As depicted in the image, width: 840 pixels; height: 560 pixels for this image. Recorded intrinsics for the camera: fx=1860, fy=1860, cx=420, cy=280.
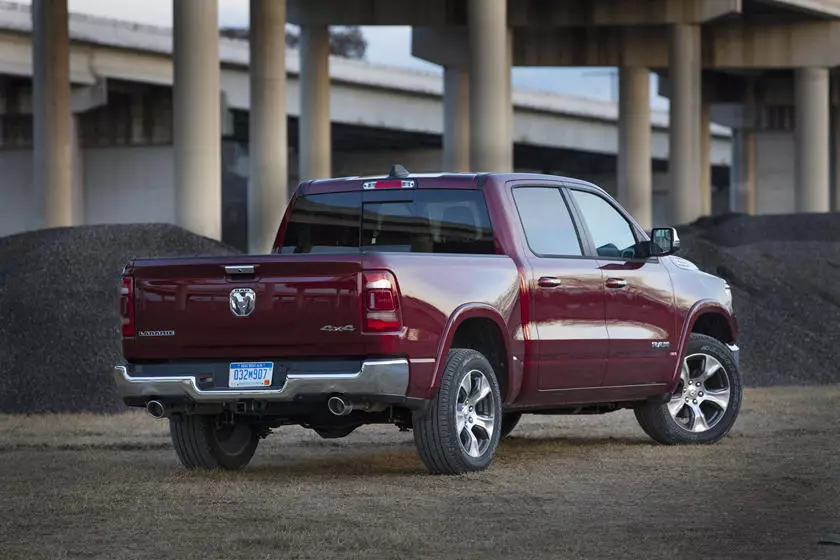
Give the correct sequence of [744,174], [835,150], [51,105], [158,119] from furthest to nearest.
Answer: [744,174] → [835,150] → [158,119] → [51,105]

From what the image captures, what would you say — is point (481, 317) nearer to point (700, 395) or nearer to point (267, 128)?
point (700, 395)

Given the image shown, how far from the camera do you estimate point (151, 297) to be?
11.4 m

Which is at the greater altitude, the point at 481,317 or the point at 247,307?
the point at 247,307

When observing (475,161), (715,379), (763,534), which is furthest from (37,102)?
(763,534)

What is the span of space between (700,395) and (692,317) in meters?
0.65

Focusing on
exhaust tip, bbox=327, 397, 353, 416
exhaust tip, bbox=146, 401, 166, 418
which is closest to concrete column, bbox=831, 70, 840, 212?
exhaust tip, bbox=146, 401, 166, 418

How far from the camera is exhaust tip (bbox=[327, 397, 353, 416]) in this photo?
10766mm

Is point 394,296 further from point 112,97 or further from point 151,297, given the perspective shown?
point 112,97

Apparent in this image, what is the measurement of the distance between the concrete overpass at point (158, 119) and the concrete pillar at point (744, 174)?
11260mm

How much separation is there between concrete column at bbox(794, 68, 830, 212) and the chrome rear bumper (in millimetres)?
62032

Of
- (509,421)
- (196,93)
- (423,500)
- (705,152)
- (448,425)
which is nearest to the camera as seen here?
(423,500)

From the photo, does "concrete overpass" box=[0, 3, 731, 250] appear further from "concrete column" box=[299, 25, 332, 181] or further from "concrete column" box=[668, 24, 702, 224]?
"concrete column" box=[668, 24, 702, 224]

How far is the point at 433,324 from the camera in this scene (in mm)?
11109

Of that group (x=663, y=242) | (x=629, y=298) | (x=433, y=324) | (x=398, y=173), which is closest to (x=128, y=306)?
(x=433, y=324)
